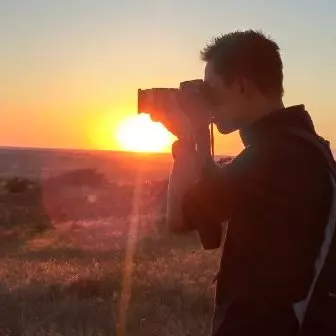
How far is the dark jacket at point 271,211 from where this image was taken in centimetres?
274

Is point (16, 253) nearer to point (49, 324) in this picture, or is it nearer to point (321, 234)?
point (49, 324)

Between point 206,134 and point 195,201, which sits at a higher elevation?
point 206,134

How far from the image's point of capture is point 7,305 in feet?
26.1

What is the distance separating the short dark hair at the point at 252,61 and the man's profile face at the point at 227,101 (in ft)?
0.08

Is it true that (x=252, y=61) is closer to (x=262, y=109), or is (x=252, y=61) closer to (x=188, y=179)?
(x=262, y=109)

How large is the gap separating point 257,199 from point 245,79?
453mm

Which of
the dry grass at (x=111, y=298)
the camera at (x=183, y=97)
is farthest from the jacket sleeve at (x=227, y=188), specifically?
the dry grass at (x=111, y=298)

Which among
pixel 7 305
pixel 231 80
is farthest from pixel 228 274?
pixel 7 305

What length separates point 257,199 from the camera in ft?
9.12

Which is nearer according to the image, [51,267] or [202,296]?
[202,296]

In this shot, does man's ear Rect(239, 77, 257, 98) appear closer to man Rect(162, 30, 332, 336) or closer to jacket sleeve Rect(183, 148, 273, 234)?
Result: man Rect(162, 30, 332, 336)

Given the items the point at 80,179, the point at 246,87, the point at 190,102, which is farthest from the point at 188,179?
the point at 80,179

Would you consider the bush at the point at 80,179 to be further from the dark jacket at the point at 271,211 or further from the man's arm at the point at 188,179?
the dark jacket at the point at 271,211

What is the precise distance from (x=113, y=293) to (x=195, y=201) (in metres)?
6.03
